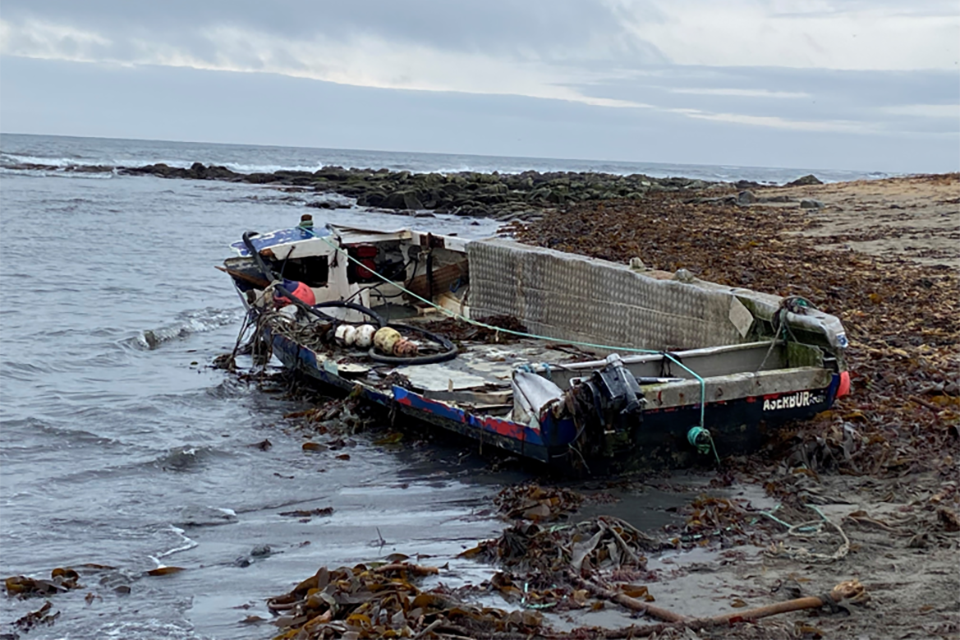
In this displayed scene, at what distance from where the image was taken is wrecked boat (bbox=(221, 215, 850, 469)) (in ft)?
19.6

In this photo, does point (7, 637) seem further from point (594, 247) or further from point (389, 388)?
point (594, 247)

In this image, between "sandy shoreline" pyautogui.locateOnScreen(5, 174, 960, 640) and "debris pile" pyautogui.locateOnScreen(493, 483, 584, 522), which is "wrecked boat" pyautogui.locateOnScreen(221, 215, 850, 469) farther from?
"sandy shoreline" pyautogui.locateOnScreen(5, 174, 960, 640)

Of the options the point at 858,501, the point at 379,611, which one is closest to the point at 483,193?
the point at 858,501

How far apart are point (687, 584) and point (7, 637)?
3.20 m

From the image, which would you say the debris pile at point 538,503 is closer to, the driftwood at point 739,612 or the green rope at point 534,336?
the green rope at point 534,336

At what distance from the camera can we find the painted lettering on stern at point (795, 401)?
20.5 ft

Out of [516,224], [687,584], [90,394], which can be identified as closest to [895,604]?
[687,584]

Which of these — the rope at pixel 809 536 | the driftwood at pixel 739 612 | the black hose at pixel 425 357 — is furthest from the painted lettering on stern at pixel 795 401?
the black hose at pixel 425 357

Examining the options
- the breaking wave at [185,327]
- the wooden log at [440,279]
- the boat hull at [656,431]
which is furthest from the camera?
the breaking wave at [185,327]

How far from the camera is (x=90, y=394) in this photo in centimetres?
977

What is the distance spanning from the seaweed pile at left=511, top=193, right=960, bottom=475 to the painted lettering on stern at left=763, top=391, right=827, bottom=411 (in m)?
0.13

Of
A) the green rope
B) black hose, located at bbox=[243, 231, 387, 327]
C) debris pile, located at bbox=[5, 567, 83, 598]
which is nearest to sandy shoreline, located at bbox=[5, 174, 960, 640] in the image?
the green rope

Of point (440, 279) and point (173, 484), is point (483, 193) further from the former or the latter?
point (173, 484)

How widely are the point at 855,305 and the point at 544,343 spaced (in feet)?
13.3
